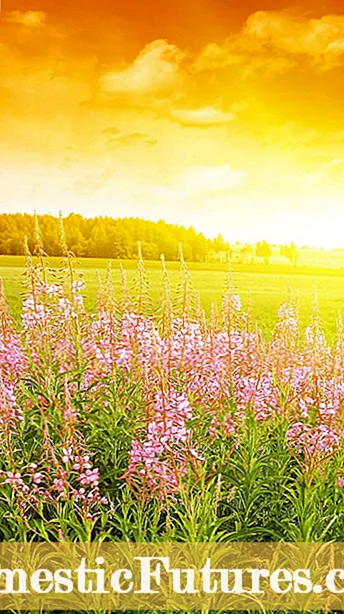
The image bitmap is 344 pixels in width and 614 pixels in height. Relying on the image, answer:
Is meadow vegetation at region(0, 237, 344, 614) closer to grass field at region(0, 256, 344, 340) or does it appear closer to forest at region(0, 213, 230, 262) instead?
grass field at region(0, 256, 344, 340)

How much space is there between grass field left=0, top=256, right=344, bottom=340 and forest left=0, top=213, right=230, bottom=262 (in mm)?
85

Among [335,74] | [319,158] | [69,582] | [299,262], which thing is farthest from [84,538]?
[335,74]

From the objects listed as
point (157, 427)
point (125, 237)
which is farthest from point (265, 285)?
point (157, 427)

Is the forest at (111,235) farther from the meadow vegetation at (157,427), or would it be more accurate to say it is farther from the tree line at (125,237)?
the meadow vegetation at (157,427)

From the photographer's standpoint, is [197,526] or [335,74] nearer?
[197,526]

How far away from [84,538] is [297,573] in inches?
22.8

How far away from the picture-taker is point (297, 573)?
78.1 inches

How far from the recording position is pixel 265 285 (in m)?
4.19

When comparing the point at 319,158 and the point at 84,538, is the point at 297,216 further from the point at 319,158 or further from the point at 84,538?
the point at 84,538

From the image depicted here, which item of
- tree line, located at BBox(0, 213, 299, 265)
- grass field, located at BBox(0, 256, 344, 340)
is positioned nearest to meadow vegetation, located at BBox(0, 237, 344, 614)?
grass field, located at BBox(0, 256, 344, 340)

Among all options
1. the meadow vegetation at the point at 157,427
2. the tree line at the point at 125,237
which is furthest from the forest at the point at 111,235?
the meadow vegetation at the point at 157,427

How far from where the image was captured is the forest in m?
4.23

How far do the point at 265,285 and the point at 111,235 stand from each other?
93 centimetres

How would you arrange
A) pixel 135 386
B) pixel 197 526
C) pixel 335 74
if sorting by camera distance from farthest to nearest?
1. pixel 335 74
2. pixel 135 386
3. pixel 197 526
